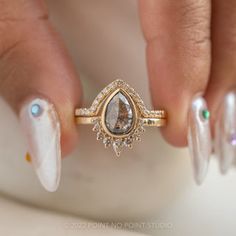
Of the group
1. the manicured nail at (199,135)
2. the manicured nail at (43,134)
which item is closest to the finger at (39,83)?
the manicured nail at (43,134)

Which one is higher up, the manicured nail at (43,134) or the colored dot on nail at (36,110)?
the colored dot on nail at (36,110)

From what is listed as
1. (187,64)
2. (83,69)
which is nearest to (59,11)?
(83,69)

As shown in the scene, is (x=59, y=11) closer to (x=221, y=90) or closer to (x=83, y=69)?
(x=83, y=69)

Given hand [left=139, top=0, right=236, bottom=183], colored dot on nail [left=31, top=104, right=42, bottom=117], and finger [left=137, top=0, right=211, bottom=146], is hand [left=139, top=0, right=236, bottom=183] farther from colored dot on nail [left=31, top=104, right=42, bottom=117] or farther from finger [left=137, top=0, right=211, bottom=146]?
colored dot on nail [left=31, top=104, right=42, bottom=117]

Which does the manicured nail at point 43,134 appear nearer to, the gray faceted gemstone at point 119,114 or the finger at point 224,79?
the gray faceted gemstone at point 119,114

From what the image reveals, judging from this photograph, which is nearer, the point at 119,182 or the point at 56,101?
the point at 56,101

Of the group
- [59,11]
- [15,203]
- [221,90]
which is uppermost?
[59,11]

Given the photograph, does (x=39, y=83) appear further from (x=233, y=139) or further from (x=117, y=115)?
(x=233, y=139)
